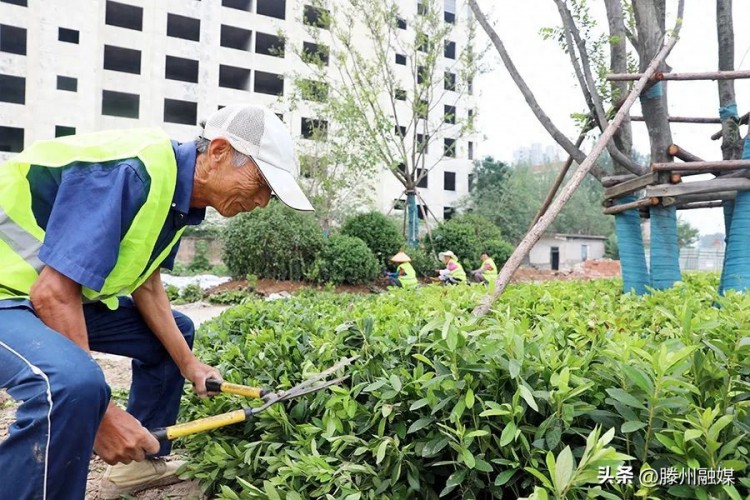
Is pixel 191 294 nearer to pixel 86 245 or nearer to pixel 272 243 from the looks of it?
pixel 272 243

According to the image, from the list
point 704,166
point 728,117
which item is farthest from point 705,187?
point 728,117

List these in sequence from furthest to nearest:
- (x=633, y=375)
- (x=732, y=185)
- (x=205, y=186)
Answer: (x=732, y=185) < (x=205, y=186) < (x=633, y=375)

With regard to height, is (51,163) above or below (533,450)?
above

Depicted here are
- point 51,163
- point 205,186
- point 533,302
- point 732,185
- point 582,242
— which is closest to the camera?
point 51,163

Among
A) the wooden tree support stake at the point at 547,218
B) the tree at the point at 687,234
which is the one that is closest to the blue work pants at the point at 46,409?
the wooden tree support stake at the point at 547,218

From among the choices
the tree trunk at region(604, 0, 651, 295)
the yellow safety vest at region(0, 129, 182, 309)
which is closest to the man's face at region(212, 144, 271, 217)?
the yellow safety vest at region(0, 129, 182, 309)

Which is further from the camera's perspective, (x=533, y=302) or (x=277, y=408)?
(x=533, y=302)

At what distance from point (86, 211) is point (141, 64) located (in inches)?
989

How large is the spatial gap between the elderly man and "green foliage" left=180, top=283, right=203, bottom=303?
28.6 ft

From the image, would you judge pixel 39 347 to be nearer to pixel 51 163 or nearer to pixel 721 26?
pixel 51 163

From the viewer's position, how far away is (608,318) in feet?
6.84

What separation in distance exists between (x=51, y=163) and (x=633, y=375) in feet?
5.83

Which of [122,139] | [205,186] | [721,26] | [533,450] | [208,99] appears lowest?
[533,450]

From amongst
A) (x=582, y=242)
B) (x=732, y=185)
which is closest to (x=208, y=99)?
(x=582, y=242)
